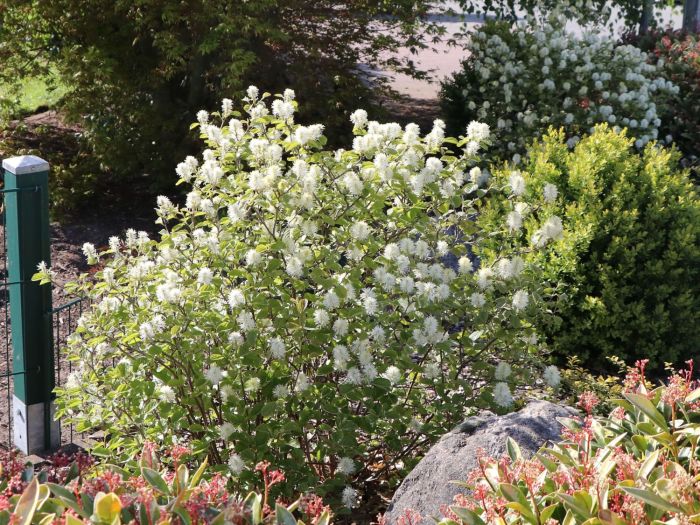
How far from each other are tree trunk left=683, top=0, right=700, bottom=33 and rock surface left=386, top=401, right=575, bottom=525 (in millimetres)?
Result: 8423

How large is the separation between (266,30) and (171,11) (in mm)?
735

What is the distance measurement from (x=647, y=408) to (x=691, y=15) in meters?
9.10

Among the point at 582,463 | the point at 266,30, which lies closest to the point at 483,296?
the point at 582,463

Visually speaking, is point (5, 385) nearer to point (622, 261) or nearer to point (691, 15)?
point (622, 261)

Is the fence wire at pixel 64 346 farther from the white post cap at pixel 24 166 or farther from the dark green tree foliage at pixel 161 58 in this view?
the dark green tree foliage at pixel 161 58

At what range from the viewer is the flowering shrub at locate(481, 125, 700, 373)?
194 inches

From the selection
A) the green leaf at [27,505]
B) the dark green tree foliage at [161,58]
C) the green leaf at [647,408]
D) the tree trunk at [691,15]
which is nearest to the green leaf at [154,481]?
the green leaf at [27,505]

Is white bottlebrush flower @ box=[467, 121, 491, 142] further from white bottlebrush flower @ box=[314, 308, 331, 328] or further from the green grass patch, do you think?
the green grass patch

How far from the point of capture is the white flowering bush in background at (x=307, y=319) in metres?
3.25

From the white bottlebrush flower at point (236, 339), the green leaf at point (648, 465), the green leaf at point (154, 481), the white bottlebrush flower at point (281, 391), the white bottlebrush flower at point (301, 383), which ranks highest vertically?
the green leaf at point (648, 465)

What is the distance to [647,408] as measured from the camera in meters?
2.51

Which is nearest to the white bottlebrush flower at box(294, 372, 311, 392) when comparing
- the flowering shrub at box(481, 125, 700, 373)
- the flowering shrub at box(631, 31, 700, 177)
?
the flowering shrub at box(481, 125, 700, 373)

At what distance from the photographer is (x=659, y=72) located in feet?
28.2

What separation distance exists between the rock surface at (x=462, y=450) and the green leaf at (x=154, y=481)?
36.7 inches
